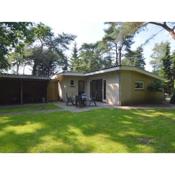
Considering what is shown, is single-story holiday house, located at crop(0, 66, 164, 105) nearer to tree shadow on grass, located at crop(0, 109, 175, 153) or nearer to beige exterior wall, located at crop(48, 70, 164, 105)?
beige exterior wall, located at crop(48, 70, 164, 105)

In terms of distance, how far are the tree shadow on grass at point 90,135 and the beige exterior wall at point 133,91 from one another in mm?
4933

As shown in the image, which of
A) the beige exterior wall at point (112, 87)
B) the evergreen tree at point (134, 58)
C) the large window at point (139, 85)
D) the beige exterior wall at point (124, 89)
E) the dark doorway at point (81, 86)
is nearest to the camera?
the beige exterior wall at point (124, 89)

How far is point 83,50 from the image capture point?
124 ft

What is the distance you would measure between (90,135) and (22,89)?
12.4m

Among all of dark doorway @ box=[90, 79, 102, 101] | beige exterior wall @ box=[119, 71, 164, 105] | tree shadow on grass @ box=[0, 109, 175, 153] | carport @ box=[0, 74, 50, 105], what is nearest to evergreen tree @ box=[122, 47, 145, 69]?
dark doorway @ box=[90, 79, 102, 101]

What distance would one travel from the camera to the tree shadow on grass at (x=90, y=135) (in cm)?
536

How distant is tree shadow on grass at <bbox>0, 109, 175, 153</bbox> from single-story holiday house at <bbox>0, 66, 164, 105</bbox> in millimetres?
5214

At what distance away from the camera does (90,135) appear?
6.55 m

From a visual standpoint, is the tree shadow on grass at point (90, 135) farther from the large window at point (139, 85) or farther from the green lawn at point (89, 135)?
the large window at point (139, 85)

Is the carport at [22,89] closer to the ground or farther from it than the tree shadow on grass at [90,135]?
farther from it

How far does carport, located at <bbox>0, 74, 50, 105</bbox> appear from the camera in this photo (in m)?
16.9

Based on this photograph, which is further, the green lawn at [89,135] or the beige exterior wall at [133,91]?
the beige exterior wall at [133,91]

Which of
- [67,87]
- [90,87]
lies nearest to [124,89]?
[90,87]

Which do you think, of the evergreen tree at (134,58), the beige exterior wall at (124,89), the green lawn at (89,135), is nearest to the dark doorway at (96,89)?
the beige exterior wall at (124,89)
